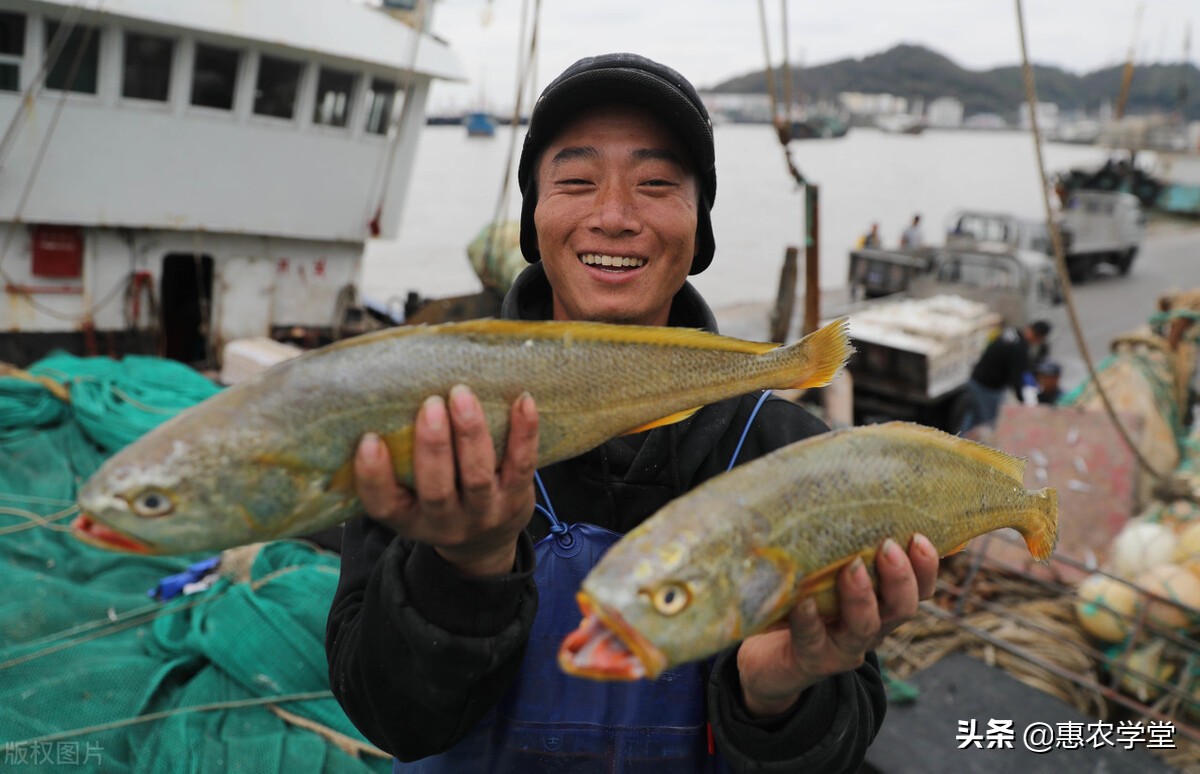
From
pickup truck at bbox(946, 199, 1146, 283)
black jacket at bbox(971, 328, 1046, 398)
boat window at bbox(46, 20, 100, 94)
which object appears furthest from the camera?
pickup truck at bbox(946, 199, 1146, 283)

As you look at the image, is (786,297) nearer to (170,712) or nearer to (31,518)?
(31,518)

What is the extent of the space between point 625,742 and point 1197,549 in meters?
6.41

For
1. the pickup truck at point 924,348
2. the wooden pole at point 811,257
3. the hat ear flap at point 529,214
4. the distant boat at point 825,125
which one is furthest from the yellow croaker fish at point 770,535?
the distant boat at point 825,125

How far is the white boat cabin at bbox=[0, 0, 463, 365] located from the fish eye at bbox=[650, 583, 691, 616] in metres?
12.8

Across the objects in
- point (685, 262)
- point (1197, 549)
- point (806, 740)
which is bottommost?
point (1197, 549)

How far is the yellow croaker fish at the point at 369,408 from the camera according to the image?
1607 mm

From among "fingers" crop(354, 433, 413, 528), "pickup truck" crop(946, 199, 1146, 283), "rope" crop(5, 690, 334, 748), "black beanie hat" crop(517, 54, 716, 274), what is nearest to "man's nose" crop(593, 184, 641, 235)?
"black beanie hat" crop(517, 54, 716, 274)

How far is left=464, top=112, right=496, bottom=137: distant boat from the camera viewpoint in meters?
105

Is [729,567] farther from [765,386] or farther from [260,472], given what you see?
[260,472]

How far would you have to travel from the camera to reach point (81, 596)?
5301mm

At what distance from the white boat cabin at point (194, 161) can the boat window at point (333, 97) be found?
3cm

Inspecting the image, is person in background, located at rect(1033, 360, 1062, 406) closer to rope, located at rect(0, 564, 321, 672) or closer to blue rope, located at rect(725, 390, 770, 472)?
rope, located at rect(0, 564, 321, 672)

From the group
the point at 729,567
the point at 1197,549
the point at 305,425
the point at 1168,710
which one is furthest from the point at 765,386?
the point at 1197,549

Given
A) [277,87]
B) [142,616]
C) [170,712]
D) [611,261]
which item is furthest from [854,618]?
[277,87]
